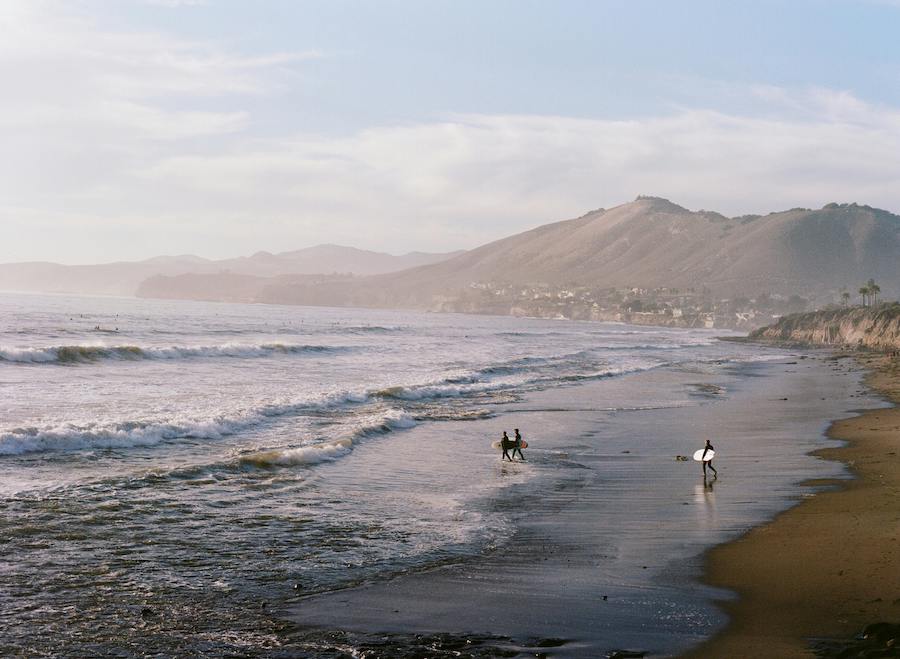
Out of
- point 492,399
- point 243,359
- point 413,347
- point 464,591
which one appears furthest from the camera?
point 413,347

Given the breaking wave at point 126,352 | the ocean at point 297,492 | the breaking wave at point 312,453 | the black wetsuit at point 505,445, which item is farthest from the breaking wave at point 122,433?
the breaking wave at point 126,352

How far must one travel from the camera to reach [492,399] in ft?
115

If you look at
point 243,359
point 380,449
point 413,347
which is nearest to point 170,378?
point 243,359

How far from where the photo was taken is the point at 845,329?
9925 centimetres

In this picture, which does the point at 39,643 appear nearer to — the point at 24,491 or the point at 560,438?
the point at 24,491

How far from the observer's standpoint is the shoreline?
838 cm

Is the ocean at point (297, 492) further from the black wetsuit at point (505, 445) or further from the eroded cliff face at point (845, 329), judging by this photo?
the eroded cliff face at point (845, 329)

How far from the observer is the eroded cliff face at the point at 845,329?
7981cm

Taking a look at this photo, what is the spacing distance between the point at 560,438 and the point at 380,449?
18.9 ft

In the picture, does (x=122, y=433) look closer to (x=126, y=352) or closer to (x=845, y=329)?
(x=126, y=352)

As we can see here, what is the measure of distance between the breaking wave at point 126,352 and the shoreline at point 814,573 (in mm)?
35253

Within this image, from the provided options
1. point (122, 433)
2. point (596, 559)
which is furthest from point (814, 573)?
point (122, 433)

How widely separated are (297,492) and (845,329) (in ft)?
317

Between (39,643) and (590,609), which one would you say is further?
(590,609)
